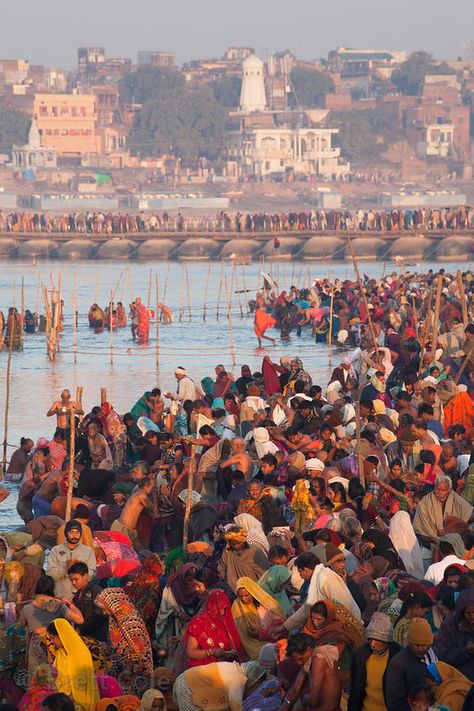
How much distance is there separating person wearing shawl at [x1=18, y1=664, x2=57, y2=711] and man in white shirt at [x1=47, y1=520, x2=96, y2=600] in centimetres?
105

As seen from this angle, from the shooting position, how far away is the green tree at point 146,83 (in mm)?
110688

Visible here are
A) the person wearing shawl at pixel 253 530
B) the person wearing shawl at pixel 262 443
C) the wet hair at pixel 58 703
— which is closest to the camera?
the wet hair at pixel 58 703

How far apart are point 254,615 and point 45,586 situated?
852mm

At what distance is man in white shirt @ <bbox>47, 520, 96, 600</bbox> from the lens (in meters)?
7.07

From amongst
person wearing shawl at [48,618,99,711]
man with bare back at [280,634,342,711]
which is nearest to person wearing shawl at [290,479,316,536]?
person wearing shawl at [48,618,99,711]

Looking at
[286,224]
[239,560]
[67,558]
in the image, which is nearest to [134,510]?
[67,558]

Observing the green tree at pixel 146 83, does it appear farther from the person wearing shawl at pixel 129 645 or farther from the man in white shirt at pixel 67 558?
the person wearing shawl at pixel 129 645

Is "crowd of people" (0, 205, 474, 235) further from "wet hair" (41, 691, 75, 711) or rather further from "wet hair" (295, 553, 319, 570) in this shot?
"wet hair" (41, 691, 75, 711)

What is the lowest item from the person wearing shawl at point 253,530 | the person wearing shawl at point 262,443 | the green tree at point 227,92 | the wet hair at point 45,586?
the wet hair at point 45,586

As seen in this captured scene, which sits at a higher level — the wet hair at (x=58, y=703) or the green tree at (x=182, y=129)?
the green tree at (x=182, y=129)

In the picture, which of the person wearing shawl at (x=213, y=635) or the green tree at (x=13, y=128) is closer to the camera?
the person wearing shawl at (x=213, y=635)

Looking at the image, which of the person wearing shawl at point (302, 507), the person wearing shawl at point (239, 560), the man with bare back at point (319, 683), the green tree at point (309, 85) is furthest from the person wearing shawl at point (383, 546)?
the green tree at point (309, 85)

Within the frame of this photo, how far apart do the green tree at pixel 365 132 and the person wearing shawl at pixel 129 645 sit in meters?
98.7

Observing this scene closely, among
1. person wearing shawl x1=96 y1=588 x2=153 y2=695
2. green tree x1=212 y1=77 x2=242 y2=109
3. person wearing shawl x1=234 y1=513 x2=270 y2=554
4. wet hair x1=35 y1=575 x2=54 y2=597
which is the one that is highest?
green tree x1=212 y1=77 x2=242 y2=109
